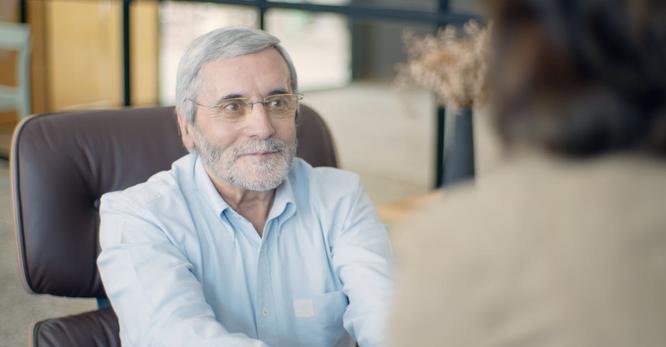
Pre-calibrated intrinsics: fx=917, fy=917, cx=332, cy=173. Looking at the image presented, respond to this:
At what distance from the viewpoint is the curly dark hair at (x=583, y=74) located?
0.55 metres

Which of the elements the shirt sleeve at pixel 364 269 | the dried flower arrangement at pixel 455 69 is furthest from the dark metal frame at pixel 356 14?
the shirt sleeve at pixel 364 269

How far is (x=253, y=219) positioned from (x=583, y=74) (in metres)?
1.27

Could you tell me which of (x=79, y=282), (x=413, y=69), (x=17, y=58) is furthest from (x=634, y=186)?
(x=17, y=58)

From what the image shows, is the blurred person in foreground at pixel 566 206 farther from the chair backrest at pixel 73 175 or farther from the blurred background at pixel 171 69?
the blurred background at pixel 171 69

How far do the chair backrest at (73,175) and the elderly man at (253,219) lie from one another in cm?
11

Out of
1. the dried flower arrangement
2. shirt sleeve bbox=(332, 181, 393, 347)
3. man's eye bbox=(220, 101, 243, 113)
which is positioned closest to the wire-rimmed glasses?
man's eye bbox=(220, 101, 243, 113)

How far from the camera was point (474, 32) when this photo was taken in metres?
3.12

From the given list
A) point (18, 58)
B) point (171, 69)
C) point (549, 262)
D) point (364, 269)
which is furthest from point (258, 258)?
point (171, 69)

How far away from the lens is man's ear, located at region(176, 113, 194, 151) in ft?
5.97

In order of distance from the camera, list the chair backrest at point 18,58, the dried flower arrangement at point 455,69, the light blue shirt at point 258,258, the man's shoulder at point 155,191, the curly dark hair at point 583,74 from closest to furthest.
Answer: the curly dark hair at point 583,74 < the light blue shirt at point 258,258 < the man's shoulder at point 155,191 < the dried flower arrangement at point 455,69 < the chair backrest at point 18,58

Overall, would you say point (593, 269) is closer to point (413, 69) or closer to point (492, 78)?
point (492, 78)

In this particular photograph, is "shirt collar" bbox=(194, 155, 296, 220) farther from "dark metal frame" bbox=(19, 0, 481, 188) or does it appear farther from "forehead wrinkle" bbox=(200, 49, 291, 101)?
"dark metal frame" bbox=(19, 0, 481, 188)

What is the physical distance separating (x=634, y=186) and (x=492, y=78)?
11cm

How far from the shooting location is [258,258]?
173cm
